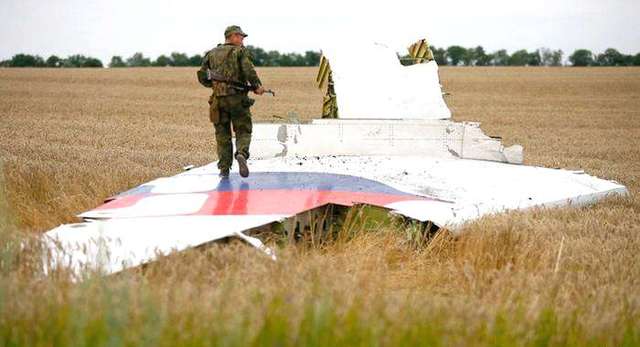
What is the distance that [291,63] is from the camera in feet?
225

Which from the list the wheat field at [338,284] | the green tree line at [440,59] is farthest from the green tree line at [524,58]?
the wheat field at [338,284]

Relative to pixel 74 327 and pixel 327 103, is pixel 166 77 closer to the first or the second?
pixel 327 103

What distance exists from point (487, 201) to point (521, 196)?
1.65ft

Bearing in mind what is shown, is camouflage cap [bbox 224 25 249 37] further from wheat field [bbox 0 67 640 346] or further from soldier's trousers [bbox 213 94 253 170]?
wheat field [bbox 0 67 640 346]

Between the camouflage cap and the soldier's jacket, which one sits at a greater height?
the camouflage cap

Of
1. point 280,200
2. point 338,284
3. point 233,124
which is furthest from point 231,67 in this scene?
point 338,284

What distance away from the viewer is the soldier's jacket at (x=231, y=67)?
9.06m

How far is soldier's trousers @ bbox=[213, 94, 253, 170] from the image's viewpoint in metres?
9.10

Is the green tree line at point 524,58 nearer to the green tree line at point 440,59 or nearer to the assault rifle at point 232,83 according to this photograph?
the green tree line at point 440,59

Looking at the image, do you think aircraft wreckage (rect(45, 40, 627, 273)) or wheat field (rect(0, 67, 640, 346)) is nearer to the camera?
wheat field (rect(0, 67, 640, 346))

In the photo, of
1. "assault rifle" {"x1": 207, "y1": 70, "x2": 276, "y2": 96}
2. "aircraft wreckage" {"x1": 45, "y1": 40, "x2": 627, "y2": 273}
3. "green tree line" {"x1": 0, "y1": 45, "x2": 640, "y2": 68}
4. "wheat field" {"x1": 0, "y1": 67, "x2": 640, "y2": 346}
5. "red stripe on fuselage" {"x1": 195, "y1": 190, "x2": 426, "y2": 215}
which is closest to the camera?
"wheat field" {"x1": 0, "y1": 67, "x2": 640, "y2": 346}

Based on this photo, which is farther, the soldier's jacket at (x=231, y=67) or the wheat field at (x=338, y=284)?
the soldier's jacket at (x=231, y=67)

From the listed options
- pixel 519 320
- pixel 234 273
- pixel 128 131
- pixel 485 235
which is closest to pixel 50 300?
pixel 234 273

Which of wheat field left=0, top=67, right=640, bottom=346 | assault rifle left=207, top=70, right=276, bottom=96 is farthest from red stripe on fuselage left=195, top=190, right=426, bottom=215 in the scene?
assault rifle left=207, top=70, right=276, bottom=96
